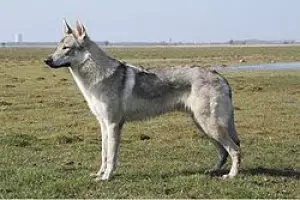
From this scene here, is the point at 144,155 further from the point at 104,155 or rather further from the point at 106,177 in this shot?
the point at 106,177

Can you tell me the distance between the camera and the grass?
8.73 meters

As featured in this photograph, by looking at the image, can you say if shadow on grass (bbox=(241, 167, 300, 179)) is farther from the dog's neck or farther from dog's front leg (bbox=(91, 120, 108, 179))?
the dog's neck

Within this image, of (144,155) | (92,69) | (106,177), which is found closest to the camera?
(106,177)

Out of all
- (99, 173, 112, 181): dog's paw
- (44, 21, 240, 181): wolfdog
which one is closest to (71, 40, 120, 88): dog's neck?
(44, 21, 240, 181): wolfdog

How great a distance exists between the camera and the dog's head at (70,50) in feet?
32.2

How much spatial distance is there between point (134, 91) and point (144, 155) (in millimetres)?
2434

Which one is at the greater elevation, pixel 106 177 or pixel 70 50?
pixel 70 50

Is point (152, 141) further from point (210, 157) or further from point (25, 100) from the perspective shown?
point (25, 100)

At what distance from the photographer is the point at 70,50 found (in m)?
9.86

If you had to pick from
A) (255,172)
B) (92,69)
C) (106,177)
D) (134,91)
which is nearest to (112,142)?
(106,177)

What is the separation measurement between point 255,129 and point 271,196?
7.79 metres

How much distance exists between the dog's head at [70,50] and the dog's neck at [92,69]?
8cm

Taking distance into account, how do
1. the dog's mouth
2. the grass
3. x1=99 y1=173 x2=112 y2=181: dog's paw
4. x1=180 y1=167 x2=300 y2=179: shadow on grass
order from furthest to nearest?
x1=180 y1=167 x2=300 y2=179: shadow on grass, the dog's mouth, x1=99 y1=173 x2=112 y2=181: dog's paw, the grass

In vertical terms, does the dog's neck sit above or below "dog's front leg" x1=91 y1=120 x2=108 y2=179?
above
